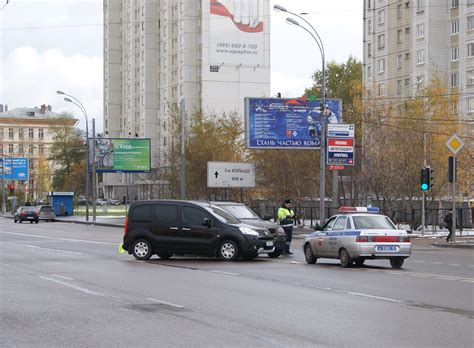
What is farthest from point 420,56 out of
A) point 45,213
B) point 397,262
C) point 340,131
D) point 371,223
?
point 397,262

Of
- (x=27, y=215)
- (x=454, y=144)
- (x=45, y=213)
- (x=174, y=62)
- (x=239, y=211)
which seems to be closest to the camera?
(x=239, y=211)

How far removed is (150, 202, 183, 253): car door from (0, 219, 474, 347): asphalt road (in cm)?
124

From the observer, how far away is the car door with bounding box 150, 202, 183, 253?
26391 mm

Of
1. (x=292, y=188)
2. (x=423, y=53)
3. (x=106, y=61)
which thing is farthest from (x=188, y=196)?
(x=106, y=61)

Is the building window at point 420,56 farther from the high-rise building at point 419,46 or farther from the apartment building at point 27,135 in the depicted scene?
the apartment building at point 27,135

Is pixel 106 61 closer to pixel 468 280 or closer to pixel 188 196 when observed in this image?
pixel 188 196

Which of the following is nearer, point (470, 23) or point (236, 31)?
point (470, 23)

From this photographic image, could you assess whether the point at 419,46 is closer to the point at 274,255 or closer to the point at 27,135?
the point at 274,255

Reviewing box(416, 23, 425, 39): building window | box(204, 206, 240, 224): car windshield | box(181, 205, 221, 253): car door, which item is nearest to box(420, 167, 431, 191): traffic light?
box(204, 206, 240, 224): car windshield

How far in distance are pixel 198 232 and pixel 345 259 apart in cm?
463

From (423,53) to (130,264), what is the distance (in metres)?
68.0

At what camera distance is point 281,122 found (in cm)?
5247

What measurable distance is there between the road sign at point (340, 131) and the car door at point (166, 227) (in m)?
21.9

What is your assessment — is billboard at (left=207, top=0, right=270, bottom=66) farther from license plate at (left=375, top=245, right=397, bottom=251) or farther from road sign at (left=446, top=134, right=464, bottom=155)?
license plate at (left=375, top=245, right=397, bottom=251)
